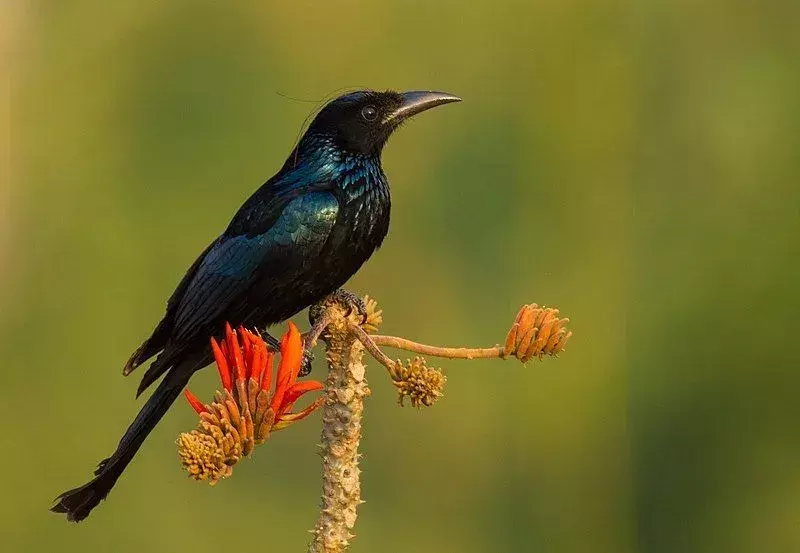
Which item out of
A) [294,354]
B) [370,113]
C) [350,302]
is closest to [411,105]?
[370,113]

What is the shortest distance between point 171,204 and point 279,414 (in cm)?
301

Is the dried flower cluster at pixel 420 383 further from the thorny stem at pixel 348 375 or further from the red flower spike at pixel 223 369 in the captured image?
the red flower spike at pixel 223 369

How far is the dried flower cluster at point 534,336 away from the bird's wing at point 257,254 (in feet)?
2.66

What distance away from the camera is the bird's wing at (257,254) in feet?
8.78

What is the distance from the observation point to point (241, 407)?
1809mm

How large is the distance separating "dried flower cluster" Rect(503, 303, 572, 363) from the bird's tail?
0.87 metres

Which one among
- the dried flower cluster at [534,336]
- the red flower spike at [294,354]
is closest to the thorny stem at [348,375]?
the dried flower cluster at [534,336]

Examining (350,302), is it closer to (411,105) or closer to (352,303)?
(352,303)

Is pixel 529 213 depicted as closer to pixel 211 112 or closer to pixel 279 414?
pixel 211 112

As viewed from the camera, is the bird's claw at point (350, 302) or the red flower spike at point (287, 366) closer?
the red flower spike at point (287, 366)

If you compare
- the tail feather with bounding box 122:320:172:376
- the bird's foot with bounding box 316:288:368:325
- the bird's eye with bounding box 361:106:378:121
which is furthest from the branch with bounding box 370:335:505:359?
the bird's eye with bounding box 361:106:378:121

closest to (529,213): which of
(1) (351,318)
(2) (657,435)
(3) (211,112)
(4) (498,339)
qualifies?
(4) (498,339)

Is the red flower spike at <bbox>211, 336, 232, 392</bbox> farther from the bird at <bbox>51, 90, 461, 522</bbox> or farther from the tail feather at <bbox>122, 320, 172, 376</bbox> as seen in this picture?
the tail feather at <bbox>122, 320, 172, 376</bbox>

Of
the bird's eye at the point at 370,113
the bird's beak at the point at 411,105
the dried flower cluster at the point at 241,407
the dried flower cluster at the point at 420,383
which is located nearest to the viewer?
the dried flower cluster at the point at 241,407
